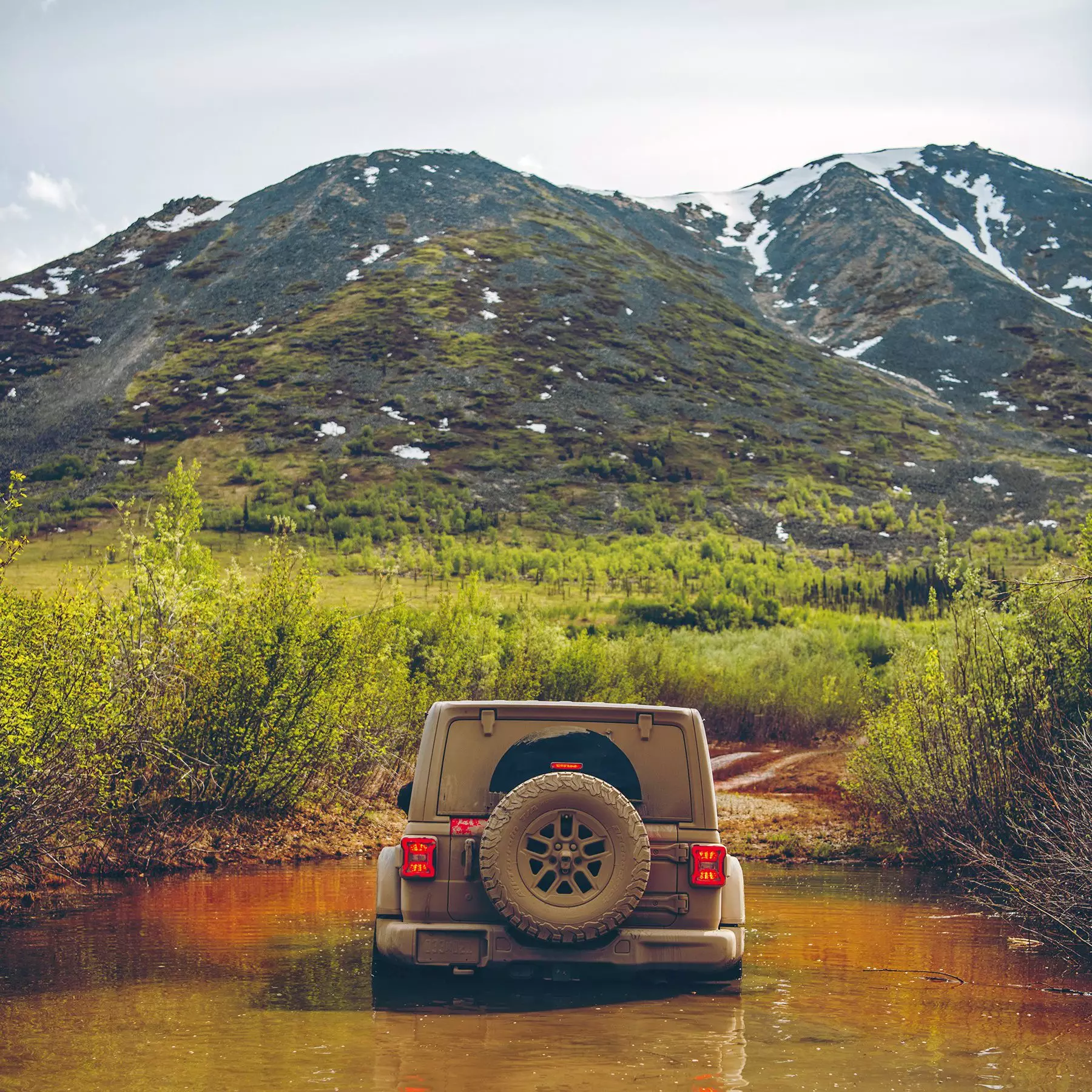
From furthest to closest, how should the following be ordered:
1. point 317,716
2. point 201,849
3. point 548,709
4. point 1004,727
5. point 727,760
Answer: point 727,760, point 317,716, point 201,849, point 1004,727, point 548,709

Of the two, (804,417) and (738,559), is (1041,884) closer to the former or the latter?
(738,559)

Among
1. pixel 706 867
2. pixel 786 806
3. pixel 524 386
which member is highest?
pixel 524 386

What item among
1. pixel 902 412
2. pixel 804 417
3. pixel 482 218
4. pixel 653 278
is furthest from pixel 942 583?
pixel 482 218

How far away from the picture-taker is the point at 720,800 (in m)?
30.7

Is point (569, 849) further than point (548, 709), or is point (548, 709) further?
point (548, 709)

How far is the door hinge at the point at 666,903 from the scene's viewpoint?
8.70 metres

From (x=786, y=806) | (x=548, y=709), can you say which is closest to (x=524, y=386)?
(x=786, y=806)

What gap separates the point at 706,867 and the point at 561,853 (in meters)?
1.08

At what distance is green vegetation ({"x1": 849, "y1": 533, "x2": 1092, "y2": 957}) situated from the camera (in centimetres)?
1452


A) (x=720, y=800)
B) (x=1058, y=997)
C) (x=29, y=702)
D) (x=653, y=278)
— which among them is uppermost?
(x=653, y=278)

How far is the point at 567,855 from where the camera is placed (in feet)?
27.3

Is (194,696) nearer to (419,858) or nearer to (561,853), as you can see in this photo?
(419,858)

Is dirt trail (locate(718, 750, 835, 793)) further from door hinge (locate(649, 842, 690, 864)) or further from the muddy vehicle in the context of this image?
door hinge (locate(649, 842, 690, 864))

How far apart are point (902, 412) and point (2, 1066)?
159m
